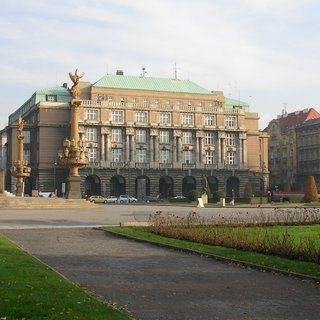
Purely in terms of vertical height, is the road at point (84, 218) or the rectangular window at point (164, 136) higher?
the rectangular window at point (164, 136)

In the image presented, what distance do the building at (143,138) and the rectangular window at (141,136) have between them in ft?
0.07

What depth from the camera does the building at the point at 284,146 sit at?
142125 mm

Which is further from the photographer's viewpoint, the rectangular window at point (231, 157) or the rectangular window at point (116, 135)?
the rectangular window at point (231, 157)

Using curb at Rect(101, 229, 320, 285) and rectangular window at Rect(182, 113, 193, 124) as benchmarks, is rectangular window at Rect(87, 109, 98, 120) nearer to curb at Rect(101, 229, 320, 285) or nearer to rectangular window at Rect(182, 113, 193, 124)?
rectangular window at Rect(182, 113, 193, 124)

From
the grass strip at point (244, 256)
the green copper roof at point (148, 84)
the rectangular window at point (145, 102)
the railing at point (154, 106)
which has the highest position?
the green copper roof at point (148, 84)

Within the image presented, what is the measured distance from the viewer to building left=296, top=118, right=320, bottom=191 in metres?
133

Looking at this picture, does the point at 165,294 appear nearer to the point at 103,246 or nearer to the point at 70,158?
the point at 103,246

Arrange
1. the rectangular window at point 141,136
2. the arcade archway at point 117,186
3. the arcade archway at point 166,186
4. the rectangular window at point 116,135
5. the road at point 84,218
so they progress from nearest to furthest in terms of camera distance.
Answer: the road at point 84,218
the arcade archway at point 117,186
the rectangular window at point 116,135
the rectangular window at point 141,136
the arcade archway at point 166,186

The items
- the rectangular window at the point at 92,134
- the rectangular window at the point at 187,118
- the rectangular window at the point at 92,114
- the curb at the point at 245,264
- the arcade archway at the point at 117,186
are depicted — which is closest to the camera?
the curb at the point at 245,264

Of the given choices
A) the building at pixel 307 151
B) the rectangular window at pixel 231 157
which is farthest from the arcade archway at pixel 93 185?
the building at pixel 307 151

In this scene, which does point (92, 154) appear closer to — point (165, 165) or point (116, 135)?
point (116, 135)

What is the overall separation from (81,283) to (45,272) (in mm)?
1061

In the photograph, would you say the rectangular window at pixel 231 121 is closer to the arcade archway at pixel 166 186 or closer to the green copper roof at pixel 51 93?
the arcade archway at pixel 166 186

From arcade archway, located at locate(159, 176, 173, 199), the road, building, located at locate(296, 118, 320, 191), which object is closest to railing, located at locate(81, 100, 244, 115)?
arcade archway, located at locate(159, 176, 173, 199)
